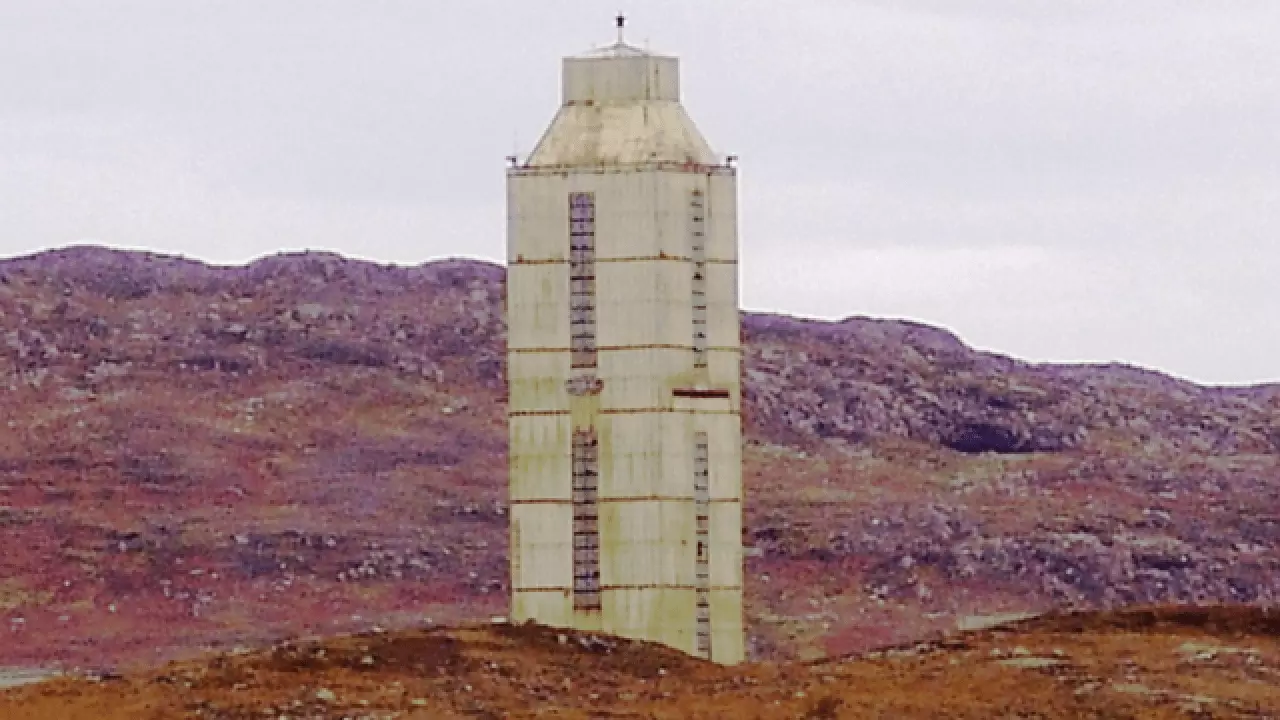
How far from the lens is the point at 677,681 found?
35.7 m

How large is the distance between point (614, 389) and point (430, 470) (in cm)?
5277

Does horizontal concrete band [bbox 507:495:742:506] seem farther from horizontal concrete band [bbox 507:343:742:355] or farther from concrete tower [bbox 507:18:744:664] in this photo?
horizontal concrete band [bbox 507:343:742:355]

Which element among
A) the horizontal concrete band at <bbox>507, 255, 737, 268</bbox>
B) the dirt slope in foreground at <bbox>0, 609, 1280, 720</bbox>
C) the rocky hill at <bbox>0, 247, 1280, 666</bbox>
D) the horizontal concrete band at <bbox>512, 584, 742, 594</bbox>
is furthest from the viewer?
the rocky hill at <bbox>0, 247, 1280, 666</bbox>

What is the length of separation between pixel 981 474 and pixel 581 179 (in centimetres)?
5835

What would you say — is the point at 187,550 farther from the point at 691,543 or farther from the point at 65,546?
the point at 691,543

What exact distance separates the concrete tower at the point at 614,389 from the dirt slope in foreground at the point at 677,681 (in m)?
8.42


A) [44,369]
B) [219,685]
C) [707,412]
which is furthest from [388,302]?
[219,685]

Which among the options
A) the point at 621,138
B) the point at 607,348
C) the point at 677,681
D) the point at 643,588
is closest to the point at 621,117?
the point at 621,138

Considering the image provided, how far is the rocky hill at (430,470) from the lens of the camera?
285 feet

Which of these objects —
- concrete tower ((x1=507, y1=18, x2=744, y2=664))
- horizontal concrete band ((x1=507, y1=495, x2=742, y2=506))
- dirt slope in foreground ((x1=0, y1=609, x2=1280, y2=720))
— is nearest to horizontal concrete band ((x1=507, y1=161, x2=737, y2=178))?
concrete tower ((x1=507, y1=18, x2=744, y2=664))

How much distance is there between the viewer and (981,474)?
10350 centimetres

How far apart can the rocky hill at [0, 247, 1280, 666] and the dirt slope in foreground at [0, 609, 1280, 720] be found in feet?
135

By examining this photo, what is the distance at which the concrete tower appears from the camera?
46250 mm

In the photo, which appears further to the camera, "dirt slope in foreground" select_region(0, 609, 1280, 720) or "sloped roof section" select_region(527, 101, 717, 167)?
"sloped roof section" select_region(527, 101, 717, 167)
